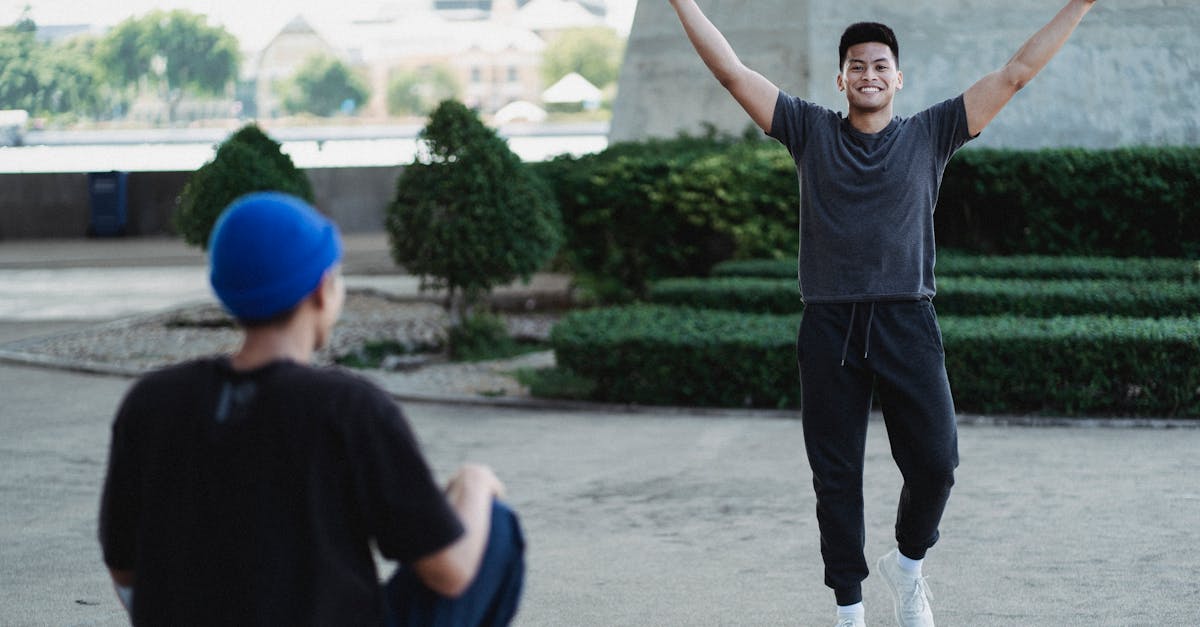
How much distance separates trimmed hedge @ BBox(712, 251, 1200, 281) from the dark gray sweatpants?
648 cm

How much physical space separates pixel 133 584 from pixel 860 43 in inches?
98.7

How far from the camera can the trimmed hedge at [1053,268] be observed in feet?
33.3

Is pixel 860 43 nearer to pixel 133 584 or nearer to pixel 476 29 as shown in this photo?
pixel 133 584

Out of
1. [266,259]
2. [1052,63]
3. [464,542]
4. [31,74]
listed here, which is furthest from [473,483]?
[31,74]

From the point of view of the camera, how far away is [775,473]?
7.04 metres

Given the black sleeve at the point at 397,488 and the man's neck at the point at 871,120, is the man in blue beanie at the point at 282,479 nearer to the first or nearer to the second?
the black sleeve at the point at 397,488

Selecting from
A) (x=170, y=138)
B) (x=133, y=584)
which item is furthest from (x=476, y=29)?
(x=133, y=584)

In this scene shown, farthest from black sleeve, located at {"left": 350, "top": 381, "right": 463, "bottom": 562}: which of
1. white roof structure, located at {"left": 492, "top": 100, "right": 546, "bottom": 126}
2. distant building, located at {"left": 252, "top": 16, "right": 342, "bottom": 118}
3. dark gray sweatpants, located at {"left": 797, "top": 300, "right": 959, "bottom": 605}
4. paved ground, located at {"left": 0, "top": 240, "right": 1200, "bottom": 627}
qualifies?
distant building, located at {"left": 252, "top": 16, "right": 342, "bottom": 118}

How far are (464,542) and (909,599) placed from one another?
2406 millimetres

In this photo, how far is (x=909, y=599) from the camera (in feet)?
14.3

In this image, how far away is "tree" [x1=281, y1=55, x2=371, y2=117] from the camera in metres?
130

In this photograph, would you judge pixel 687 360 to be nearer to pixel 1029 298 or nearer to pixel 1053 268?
pixel 1029 298

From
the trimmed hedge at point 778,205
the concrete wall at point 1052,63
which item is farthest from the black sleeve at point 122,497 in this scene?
the concrete wall at point 1052,63

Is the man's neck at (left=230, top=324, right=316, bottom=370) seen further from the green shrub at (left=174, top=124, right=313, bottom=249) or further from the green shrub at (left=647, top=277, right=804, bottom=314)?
the green shrub at (left=174, top=124, right=313, bottom=249)
